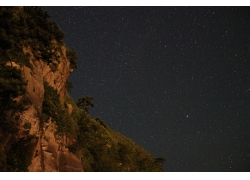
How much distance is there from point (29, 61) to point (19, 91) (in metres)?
3.81

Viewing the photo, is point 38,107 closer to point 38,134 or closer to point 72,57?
point 38,134

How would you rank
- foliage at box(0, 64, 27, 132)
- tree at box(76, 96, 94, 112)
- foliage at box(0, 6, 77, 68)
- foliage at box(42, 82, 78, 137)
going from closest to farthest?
1. foliage at box(0, 64, 27, 132)
2. foliage at box(0, 6, 77, 68)
3. foliage at box(42, 82, 78, 137)
4. tree at box(76, 96, 94, 112)

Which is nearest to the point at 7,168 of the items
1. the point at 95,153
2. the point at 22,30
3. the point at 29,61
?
the point at 29,61

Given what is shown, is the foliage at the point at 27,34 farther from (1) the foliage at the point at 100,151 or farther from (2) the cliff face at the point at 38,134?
(1) the foliage at the point at 100,151

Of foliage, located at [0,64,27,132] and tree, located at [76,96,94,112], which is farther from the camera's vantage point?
tree, located at [76,96,94,112]

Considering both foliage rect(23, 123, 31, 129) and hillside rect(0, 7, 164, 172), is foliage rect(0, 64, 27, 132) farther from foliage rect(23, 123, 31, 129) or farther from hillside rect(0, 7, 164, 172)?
foliage rect(23, 123, 31, 129)

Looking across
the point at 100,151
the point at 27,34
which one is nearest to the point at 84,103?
the point at 100,151

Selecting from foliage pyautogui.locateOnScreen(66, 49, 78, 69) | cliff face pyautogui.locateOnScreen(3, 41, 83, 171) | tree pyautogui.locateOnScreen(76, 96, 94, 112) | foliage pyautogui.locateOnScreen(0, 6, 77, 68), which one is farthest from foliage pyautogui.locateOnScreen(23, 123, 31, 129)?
tree pyautogui.locateOnScreen(76, 96, 94, 112)

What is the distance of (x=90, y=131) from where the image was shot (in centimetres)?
2022

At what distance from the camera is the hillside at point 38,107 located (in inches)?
387

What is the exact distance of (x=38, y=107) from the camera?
1169 centimetres

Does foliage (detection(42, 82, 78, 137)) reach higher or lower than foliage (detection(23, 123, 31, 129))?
higher

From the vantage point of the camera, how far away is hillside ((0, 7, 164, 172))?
9.83m
